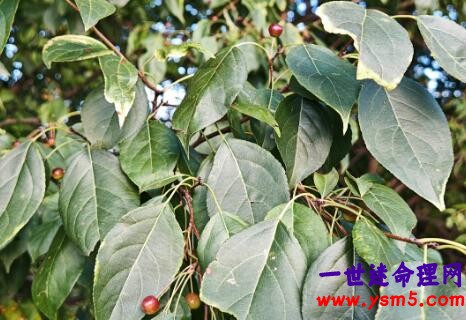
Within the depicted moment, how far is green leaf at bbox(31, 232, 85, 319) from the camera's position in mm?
839

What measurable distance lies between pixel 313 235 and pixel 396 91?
0.20 m

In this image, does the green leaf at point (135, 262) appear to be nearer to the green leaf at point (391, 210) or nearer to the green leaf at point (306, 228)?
the green leaf at point (306, 228)

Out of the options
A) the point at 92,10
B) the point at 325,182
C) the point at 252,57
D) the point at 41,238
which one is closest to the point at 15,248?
the point at 41,238

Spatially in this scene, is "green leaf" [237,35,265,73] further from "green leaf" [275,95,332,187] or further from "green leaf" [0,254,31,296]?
"green leaf" [275,95,332,187]

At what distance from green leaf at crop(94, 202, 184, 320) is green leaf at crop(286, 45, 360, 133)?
242 mm

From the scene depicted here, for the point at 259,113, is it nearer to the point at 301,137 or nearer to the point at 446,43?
the point at 301,137

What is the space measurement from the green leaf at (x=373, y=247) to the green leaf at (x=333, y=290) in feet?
0.10

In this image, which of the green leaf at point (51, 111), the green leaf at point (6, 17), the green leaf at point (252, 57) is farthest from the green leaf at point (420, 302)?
the green leaf at point (51, 111)

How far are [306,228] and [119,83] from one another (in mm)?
307

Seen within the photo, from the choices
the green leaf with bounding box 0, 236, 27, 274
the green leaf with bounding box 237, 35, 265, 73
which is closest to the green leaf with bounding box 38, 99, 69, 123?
the green leaf with bounding box 237, 35, 265, 73

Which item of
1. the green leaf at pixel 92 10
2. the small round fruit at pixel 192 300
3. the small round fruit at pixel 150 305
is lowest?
the small round fruit at pixel 192 300

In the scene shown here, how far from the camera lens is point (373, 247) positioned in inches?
23.0

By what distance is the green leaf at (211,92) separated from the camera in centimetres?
71

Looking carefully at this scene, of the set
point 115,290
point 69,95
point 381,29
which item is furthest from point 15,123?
point 381,29
